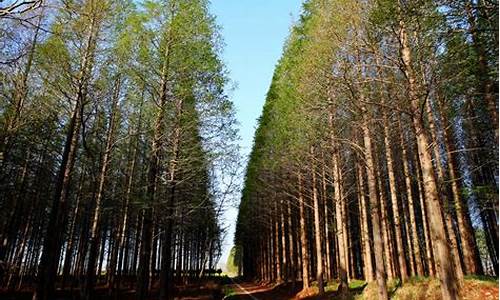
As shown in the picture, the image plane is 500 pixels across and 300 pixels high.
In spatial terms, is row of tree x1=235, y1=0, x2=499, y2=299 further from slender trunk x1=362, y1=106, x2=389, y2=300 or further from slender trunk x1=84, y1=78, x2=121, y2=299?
slender trunk x1=84, y1=78, x2=121, y2=299

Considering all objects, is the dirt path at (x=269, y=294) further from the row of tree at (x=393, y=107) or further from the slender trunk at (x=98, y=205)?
the slender trunk at (x=98, y=205)

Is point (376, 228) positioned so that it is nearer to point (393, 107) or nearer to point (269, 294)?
point (393, 107)

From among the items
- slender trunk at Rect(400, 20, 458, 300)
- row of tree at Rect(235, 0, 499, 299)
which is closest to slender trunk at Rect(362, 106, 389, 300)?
row of tree at Rect(235, 0, 499, 299)

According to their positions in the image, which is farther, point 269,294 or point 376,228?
point 269,294

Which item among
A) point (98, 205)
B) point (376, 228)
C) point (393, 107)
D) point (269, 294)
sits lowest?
point (269, 294)

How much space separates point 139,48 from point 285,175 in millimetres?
10018

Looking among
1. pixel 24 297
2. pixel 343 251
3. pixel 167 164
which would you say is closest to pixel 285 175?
pixel 343 251

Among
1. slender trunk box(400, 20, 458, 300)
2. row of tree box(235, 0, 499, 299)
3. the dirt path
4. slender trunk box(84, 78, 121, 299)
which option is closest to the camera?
slender trunk box(400, 20, 458, 300)

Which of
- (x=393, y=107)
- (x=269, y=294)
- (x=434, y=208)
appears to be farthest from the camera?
(x=269, y=294)

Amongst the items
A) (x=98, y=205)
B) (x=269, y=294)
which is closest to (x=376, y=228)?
(x=98, y=205)

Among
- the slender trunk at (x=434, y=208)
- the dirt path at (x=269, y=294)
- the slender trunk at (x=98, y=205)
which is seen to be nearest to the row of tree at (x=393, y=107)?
the slender trunk at (x=434, y=208)

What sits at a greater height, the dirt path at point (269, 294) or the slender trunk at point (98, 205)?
the slender trunk at point (98, 205)

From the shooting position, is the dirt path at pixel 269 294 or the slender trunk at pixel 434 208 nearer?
the slender trunk at pixel 434 208

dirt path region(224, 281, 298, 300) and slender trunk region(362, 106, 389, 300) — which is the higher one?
slender trunk region(362, 106, 389, 300)
